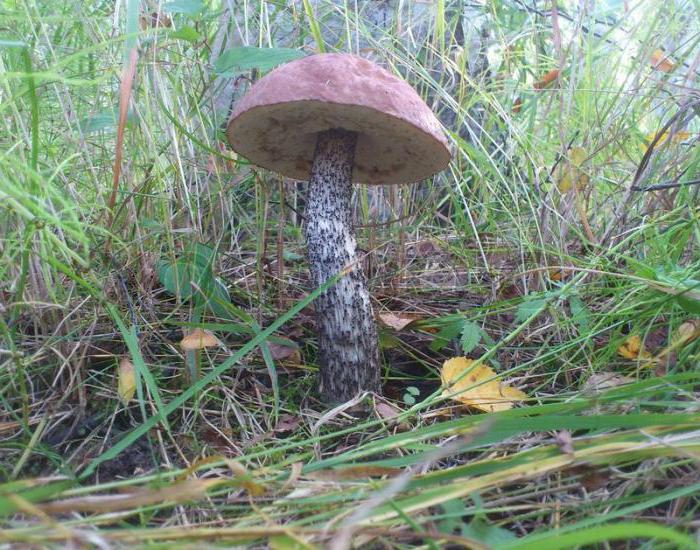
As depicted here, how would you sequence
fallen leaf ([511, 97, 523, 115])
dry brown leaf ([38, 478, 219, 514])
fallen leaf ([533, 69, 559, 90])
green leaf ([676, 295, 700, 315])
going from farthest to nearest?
fallen leaf ([511, 97, 523, 115])
fallen leaf ([533, 69, 559, 90])
green leaf ([676, 295, 700, 315])
dry brown leaf ([38, 478, 219, 514])

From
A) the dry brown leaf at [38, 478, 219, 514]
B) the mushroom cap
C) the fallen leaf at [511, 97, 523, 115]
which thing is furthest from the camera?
the fallen leaf at [511, 97, 523, 115]

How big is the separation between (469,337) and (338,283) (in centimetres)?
39

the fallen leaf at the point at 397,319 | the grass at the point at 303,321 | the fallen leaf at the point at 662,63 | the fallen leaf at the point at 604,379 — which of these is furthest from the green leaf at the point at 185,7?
the fallen leaf at the point at 662,63

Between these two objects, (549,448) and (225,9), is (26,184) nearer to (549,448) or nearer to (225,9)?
(225,9)

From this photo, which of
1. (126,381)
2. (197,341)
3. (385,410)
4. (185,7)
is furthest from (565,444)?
(185,7)

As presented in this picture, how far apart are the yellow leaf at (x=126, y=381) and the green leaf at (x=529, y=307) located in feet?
3.32

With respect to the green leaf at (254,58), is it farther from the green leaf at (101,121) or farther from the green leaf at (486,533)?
the green leaf at (486,533)

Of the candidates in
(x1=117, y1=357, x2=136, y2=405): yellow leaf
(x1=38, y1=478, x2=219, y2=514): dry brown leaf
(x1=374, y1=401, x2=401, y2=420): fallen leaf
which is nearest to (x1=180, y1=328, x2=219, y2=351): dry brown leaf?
(x1=117, y1=357, x2=136, y2=405): yellow leaf

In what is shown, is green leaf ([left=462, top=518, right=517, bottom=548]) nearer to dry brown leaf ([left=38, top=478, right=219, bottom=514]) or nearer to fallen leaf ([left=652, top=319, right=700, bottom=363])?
dry brown leaf ([left=38, top=478, right=219, bottom=514])

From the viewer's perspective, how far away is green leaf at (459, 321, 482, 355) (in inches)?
54.1

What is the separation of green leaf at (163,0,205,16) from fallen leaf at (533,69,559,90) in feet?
4.31

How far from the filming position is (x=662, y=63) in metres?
1.86

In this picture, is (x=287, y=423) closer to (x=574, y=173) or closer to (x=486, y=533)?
(x=486, y=533)

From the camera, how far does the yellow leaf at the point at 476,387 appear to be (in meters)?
1.27
